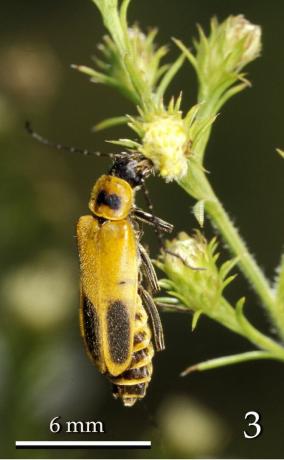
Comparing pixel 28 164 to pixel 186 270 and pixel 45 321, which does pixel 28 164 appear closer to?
pixel 45 321

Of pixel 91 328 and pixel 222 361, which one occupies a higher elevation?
pixel 91 328

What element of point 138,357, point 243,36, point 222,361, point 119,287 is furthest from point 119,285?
point 243,36

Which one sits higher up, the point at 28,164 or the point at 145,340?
the point at 28,164

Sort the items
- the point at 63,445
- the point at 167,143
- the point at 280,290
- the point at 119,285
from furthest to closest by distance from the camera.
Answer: the point at 63,445, the point at 119,285, the point at 280,290, the point at 167,143

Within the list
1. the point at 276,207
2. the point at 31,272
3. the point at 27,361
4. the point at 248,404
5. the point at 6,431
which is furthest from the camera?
the point at 276,207

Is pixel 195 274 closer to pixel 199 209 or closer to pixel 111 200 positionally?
pixel 199 209

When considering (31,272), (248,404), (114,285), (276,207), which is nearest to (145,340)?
(114,285)
